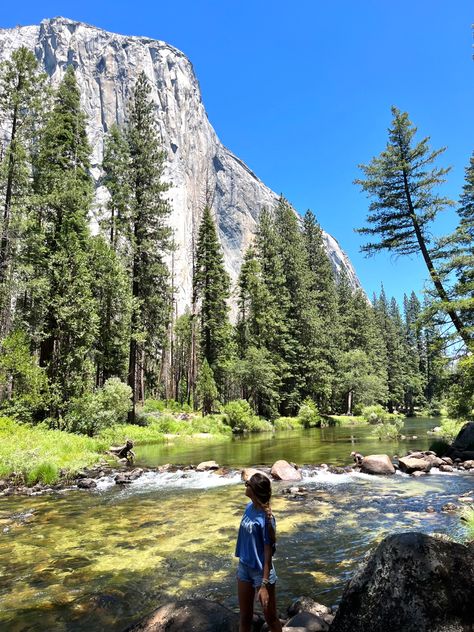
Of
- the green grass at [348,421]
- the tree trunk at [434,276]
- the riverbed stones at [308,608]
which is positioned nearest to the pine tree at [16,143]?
the tree trunk at [434,276]

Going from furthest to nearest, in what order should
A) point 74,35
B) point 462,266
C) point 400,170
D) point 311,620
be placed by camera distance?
point 74,35 < point 400,170 < point 462,266 < point 311,620

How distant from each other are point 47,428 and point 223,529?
46.0 ft

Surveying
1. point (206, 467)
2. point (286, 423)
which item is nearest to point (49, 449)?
point (206, 467)

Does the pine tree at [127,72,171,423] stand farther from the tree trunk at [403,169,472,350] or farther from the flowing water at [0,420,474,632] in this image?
the flowing water at [0,420,474,632]

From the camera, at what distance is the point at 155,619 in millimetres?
4219

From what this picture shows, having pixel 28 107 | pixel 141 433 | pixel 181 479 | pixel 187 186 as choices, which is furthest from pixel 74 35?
pixel 181 479

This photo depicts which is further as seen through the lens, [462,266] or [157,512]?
[462,266]

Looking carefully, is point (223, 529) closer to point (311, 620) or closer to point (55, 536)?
point (55, 536)

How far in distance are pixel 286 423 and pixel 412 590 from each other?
36275mm

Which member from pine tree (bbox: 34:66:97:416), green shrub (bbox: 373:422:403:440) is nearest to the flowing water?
pine tree (bbox: 34:66:97:416)

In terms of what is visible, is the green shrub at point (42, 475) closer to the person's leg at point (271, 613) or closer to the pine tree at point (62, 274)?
the pine tree at point (62, 274)

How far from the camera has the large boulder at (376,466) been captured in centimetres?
1495

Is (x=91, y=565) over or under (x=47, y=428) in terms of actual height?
under

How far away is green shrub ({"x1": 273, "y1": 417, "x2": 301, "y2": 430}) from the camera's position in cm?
3881
